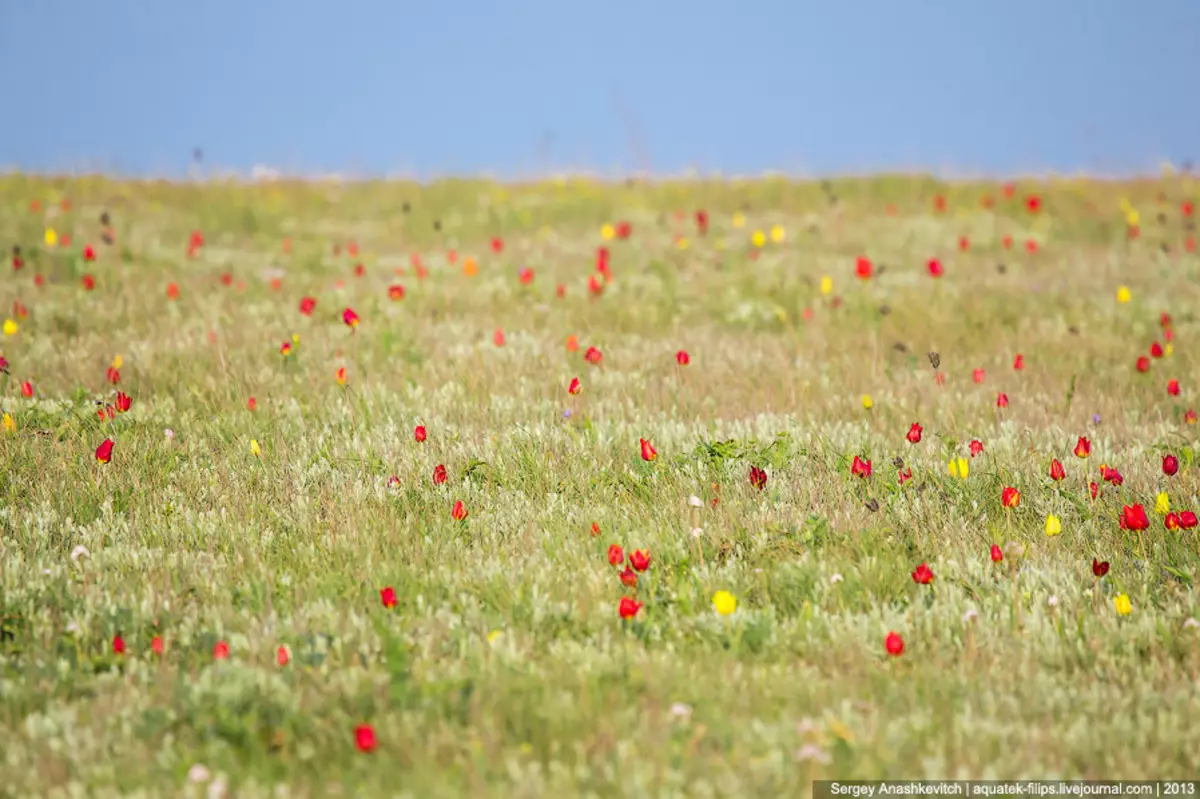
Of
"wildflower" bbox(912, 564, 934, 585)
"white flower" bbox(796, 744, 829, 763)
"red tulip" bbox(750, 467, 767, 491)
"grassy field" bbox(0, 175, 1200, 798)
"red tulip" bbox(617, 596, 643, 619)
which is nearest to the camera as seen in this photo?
"white flower" bbox(796, 744, 829, 763)

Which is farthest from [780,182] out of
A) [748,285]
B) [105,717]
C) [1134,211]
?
[105,717]

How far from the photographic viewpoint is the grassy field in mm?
3463

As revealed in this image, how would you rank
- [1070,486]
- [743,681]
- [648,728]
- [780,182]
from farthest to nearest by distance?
[780,182] → [1070,486] → [743,681] → [648,728]

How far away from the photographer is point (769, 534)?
5059 mm

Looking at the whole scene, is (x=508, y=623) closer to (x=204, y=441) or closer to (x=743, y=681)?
(x=743, y=681)

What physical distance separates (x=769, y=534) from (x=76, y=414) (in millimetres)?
4592

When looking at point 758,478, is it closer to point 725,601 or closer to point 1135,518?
point 725,601

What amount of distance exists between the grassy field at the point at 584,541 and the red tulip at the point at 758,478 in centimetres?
6

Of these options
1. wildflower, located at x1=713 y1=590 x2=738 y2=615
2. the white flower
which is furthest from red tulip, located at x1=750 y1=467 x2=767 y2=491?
the white flower

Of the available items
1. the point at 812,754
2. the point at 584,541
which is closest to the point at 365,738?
the point at 812,754

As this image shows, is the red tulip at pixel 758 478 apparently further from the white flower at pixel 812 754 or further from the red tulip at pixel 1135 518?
the white flower at pixel 812 754

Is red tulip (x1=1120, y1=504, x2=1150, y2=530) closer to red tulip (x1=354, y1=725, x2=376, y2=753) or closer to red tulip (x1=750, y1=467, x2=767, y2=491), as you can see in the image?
red tulip (x1=750, y1=467, x2=767, y2=491)

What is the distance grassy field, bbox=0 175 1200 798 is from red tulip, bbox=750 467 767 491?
0.06 metres

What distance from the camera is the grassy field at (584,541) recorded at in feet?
11.4
